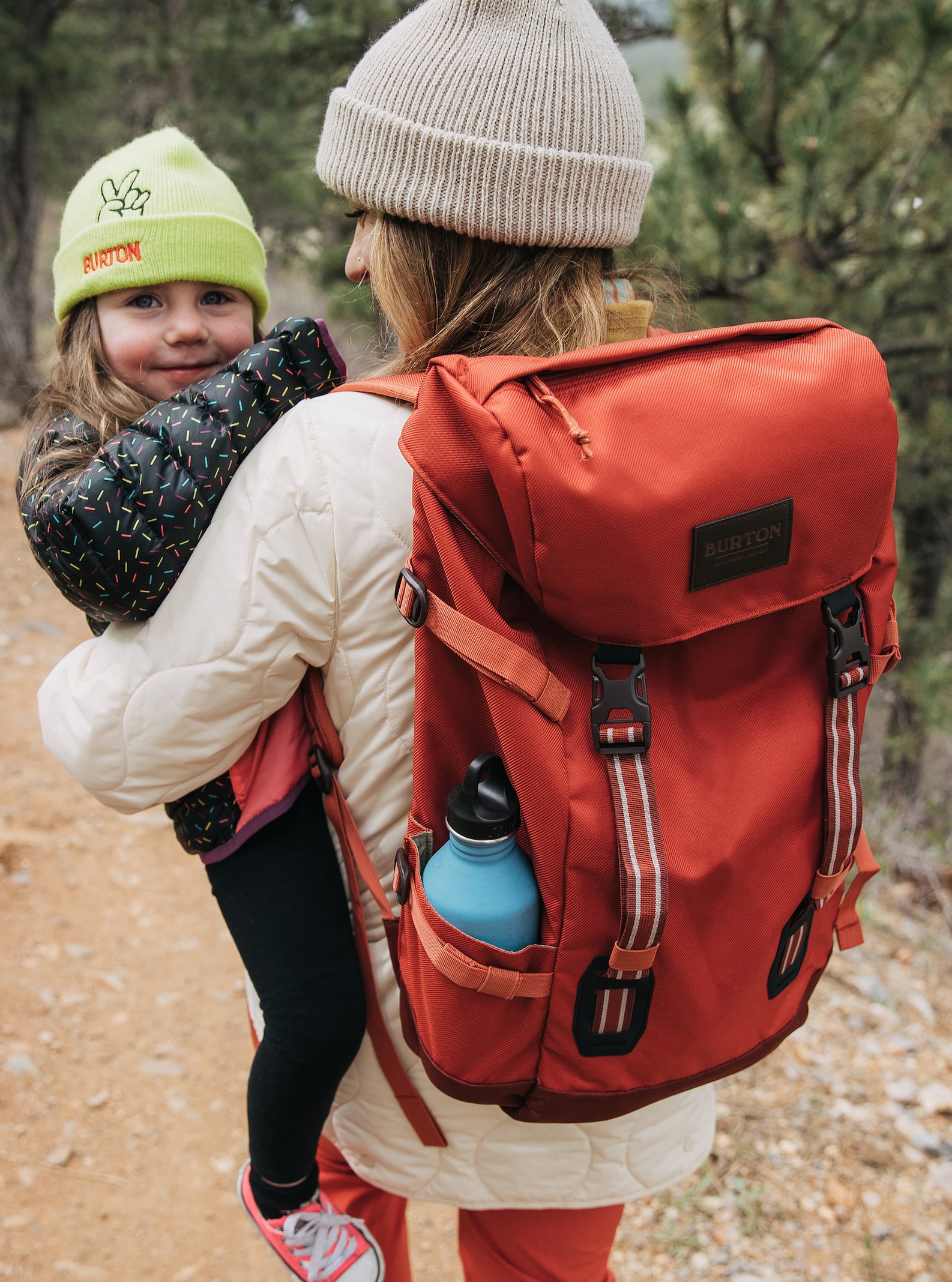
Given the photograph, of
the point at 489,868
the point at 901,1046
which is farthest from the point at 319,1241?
the point at 901,1046

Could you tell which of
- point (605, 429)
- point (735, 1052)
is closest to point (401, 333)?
point (605, 429)

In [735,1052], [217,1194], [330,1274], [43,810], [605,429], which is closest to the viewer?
[605,429]

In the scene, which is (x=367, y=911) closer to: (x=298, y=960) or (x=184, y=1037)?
(x=298, y=960)

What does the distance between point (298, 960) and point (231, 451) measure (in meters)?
0.63

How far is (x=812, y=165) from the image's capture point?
118 inches

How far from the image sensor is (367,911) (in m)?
1.22

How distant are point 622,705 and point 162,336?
106 centimetres

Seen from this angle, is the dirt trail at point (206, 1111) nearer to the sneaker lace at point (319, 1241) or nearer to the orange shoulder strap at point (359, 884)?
the sneaker lace at point (319, 1241)

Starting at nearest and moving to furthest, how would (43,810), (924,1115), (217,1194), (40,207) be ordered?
(217,1194), (924,1115), (43,810), (40,207)

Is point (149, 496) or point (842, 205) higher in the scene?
point (149, 496)

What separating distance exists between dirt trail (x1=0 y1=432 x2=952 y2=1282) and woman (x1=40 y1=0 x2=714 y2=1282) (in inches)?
50.1

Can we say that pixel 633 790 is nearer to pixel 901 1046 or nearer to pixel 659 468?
pixel 659 468

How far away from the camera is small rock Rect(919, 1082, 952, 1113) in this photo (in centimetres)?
246

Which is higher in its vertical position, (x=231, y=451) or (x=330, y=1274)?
(x=231, y=451)
